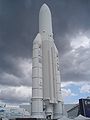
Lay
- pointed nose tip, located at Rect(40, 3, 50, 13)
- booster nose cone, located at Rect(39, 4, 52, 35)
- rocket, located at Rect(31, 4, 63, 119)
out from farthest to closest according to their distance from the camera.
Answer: pointed nose tip, located at Rect(40, 3, 50, 13) → booster nose cone, located at Rect(39, 4, 52, 35) → rocket, located at Rect(31, 4, 63, 119)

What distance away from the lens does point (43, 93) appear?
58469 millimetres

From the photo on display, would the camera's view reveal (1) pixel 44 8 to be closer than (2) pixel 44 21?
No

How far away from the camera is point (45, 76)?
60031 mm

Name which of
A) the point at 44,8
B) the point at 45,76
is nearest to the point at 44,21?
the point at 44,8

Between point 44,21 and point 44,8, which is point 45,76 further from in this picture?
point 44,8

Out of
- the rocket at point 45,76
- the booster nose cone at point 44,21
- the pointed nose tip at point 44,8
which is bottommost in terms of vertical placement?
the rocket at point 45,76

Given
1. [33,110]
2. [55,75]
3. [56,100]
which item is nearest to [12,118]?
[33,110]

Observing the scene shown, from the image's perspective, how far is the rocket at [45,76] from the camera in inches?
2217

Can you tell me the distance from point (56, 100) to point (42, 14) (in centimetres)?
2843

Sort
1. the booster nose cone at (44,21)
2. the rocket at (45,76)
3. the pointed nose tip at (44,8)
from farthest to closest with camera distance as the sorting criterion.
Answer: the pointed nose tip at (44,8)
the booster nose cone at (44,21)
the rocket at (45,76)

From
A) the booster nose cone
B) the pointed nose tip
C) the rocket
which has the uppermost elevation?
the pointed nose tip

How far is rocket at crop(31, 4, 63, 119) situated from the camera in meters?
56.3

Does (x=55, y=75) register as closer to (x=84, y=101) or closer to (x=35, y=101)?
(x=35, y=101)

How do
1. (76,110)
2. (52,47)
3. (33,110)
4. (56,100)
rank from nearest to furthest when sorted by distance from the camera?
(33,110) < (56,100) < (52,47) < (76,110)
